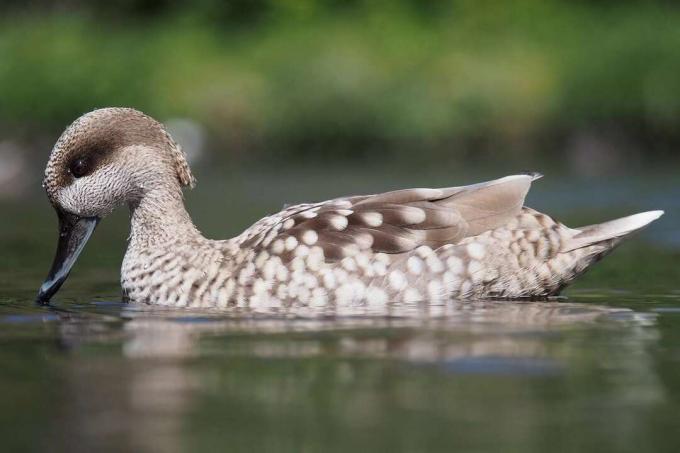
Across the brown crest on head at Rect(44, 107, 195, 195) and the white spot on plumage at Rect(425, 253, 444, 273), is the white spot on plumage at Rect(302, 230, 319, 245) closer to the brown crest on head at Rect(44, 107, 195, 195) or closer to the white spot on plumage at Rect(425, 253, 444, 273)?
Result: the white spot on plumage at Rect(425, 253, 444, 273)

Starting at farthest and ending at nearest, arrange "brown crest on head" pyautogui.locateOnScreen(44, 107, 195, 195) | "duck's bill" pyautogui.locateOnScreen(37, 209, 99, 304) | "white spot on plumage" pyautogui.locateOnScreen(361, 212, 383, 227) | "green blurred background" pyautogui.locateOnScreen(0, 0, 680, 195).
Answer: "green blurred background" pyautogui.locateOnScreen(0, 0, 680, 195) → "duck's bill" pyautogui.locateOnScreen(37, 209, 99, 304) → "brown crest on head" pyautogui.locateOnScreen(44, 107, 195, 195) → "white spot on plumage" pyautogui.locateOnScreen(361, 212, 383, 227)

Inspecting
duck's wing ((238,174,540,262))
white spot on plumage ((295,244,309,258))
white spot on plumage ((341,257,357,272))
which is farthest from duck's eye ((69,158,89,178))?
white spot on plumage ((341,257,357,272))

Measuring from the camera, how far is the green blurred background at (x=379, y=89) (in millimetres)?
22812

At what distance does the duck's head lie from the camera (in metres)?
8.52

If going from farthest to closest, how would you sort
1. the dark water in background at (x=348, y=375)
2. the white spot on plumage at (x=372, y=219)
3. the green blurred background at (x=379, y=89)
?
the green blurred background at (x=379, y=89), the white spot on plumage at (x=372, y=219), the dark water in background at (x=348, y=375)

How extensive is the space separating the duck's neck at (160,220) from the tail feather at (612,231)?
2.09 m

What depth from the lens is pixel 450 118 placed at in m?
23.1

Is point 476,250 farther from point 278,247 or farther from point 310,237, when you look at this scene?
point 278,247

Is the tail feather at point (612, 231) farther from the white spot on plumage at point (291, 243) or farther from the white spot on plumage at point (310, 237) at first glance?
the white spot on plumage at point (291, 243)

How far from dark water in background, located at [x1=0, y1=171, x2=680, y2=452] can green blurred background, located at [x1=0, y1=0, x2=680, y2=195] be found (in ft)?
41.7

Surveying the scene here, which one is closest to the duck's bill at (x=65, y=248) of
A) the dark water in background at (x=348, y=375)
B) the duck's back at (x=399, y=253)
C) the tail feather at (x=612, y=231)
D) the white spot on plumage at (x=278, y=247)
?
the dark water in background at (x=348, y=375)

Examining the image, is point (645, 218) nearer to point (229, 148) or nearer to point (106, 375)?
point (106, 375)

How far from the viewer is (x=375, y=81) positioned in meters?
23.8

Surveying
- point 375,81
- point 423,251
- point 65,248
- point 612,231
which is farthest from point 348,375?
point 375,81
